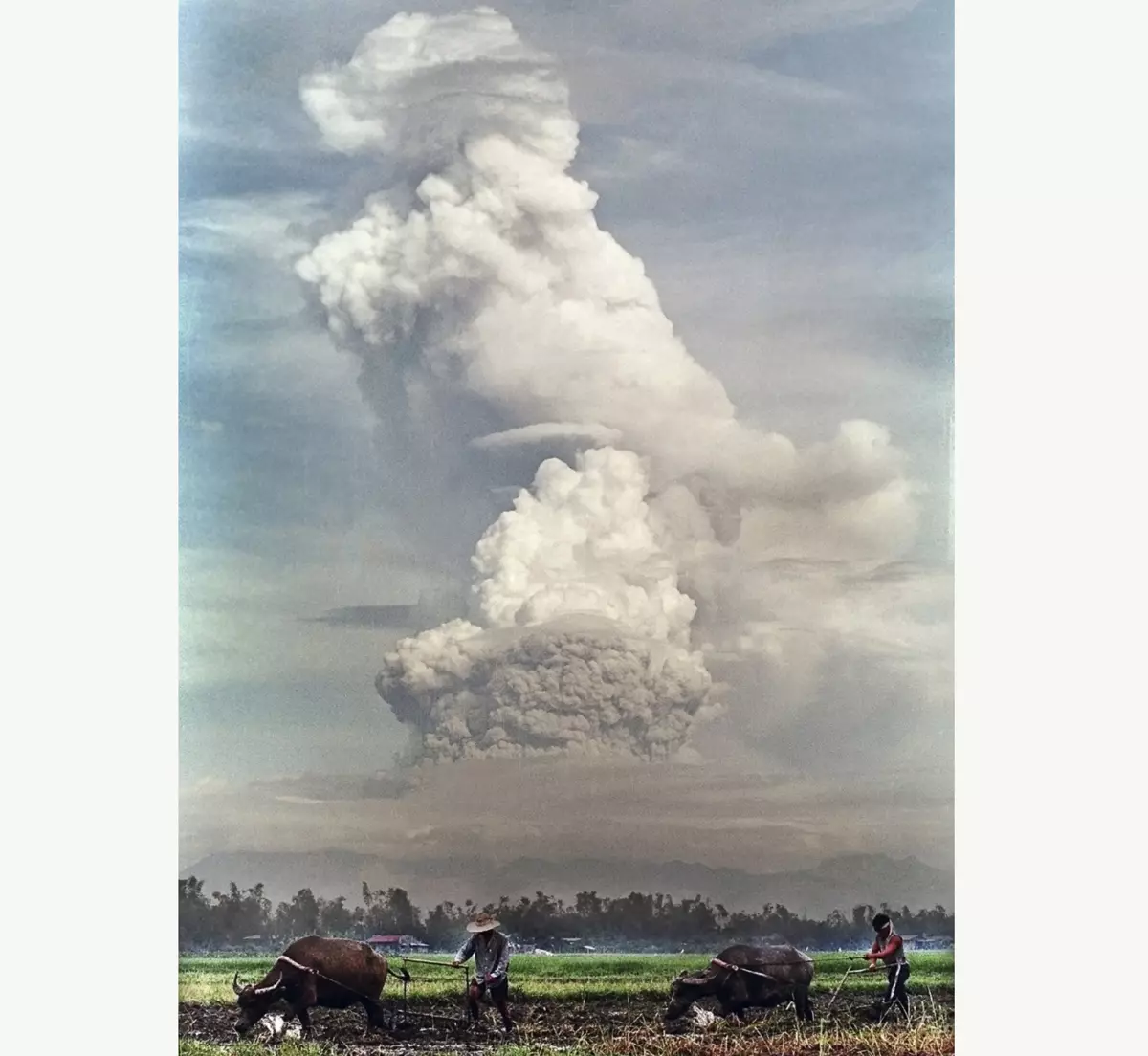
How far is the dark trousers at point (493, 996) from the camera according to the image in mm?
4020

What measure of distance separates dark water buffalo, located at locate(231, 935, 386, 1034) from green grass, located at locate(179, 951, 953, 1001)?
76mm

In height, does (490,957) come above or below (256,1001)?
above

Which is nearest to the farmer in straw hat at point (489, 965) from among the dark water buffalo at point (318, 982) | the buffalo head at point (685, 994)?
the dark water buffalo at point (318, 982)

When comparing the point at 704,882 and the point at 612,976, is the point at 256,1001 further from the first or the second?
the point at 704,882

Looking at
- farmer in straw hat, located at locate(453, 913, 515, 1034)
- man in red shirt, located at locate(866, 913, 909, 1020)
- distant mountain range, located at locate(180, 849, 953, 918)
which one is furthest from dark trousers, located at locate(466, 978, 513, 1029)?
man in red shirt, located at locate(866, 913, 909, 1020)

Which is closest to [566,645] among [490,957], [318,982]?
[490,957]

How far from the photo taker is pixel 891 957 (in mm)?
4023

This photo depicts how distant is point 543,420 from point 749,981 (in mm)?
2070

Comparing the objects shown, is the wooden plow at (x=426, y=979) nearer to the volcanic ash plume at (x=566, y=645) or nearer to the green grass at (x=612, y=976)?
the green grass at (x=612, y=976)

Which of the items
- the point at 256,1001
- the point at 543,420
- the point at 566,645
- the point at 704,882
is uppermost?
the point at 543,420
